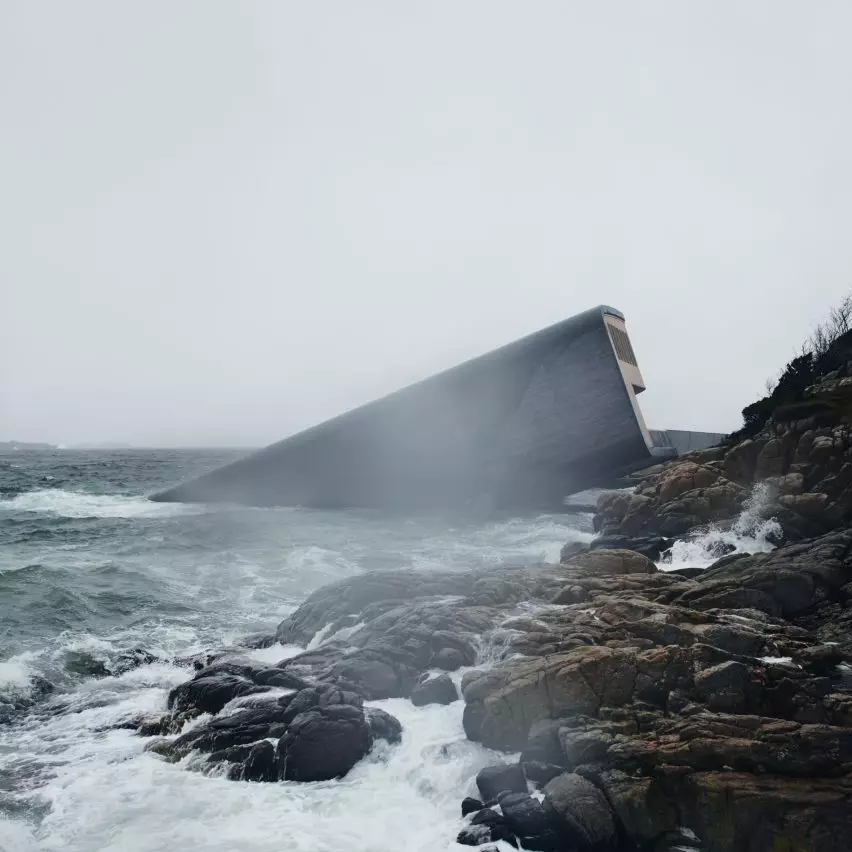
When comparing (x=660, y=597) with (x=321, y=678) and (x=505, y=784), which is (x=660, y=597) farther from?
(x=321, y=678)

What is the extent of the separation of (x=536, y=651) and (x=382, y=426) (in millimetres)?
20460

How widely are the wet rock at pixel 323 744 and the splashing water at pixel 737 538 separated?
34.7 feet

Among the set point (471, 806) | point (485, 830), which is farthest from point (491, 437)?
point (485, 830)

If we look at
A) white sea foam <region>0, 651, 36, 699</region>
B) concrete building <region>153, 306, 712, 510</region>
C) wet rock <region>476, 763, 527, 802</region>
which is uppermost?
concrete building <region>153, 306, 712, 510</region>

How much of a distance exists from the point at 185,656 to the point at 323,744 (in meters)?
5.71

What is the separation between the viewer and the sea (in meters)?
7.65

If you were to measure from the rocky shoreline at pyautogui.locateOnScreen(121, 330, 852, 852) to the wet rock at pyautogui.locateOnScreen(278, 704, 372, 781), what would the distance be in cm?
2

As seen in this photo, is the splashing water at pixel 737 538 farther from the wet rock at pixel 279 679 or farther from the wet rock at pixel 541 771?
the wet rock at pixel 279 679

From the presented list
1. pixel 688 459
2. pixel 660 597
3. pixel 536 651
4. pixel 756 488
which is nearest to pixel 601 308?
pixel 688 459

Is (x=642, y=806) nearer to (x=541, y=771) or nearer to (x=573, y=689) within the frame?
(x=541, y=771)

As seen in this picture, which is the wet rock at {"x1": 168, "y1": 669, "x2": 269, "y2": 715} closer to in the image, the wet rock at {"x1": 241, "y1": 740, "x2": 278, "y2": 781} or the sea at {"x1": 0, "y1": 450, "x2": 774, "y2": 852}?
the sea at {"x1": 0, "y1": 450, "x2": 774, "y2": 852}

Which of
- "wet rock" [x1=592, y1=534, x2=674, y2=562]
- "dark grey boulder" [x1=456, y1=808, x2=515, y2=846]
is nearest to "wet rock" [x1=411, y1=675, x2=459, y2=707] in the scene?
"dark grey boulder" [x1=456, y1=808, x2=515, y2=846]

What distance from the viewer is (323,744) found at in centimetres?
889

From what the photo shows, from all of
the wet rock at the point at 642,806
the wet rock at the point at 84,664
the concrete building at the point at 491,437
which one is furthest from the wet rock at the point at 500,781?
the concrete building at the point at 491,437
